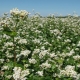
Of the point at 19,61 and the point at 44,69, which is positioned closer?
the point at 44,69

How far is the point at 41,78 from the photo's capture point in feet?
18.9

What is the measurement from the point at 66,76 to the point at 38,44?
4565 millimetres

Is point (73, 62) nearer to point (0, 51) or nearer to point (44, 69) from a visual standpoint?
point (44, 69)

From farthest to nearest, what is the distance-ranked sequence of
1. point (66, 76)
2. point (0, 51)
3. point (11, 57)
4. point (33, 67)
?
1. point (0, 51)
2. point (11, 57)
3. point (33, 67)
4. point (66, 76)

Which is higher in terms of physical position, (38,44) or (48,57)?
(38,44)

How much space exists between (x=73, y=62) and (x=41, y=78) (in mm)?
2201

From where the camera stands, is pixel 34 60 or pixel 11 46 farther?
pixel 11 46

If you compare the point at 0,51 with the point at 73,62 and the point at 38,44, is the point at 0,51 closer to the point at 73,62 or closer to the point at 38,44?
the point at 38,44

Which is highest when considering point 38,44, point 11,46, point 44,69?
point 38,44

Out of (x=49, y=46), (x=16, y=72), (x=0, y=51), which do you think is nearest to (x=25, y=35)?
(x=49, y=46)

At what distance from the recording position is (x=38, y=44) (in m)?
10.1

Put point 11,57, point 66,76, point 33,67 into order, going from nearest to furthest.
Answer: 1. point 66,76
2. point 33,67
3. point 11,57

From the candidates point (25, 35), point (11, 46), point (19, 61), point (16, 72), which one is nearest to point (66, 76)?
point (16, 72)

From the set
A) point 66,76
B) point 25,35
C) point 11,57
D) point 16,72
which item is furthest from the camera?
point 25,35
